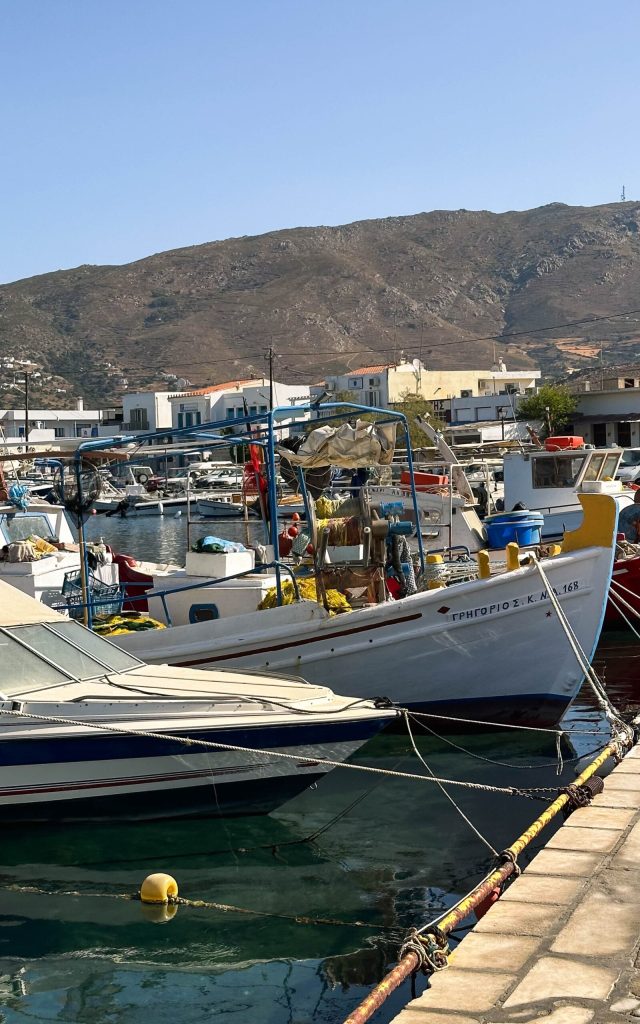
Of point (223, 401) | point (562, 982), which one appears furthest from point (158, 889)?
point (223, 401)

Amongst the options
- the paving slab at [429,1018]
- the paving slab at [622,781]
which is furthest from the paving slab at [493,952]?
the paving slab at [622,781]

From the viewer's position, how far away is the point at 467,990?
5.68 meters

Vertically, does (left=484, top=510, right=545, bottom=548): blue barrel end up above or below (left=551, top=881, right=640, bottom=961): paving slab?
above

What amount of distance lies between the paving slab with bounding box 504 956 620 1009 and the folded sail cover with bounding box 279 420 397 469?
8.46 meters

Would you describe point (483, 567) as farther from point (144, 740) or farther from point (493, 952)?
point (493, 952)

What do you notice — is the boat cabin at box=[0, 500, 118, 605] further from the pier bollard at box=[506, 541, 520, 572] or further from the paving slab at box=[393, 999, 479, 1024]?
the paving slab at box=[393, 999, 479, 1024]

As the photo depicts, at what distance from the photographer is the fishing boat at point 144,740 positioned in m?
9.76

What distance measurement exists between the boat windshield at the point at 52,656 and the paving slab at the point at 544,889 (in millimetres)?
4940

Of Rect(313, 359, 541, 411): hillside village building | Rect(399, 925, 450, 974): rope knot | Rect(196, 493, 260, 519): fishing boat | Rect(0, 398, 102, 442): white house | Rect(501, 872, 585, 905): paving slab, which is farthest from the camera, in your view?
Rect(313, 359, 541, 411): hillside village building

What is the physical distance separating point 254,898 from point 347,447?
6.19 m

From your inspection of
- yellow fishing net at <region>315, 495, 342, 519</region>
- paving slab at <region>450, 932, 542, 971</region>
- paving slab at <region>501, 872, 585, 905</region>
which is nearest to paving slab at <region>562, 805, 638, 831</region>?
paving slab at <region>501, 872, 585, 905</region>

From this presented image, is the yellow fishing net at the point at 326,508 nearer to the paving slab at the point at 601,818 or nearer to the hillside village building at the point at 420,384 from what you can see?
the paving slab at the point at 601,818

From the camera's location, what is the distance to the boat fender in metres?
8.84

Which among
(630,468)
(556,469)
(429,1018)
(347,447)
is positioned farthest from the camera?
(630,468)
